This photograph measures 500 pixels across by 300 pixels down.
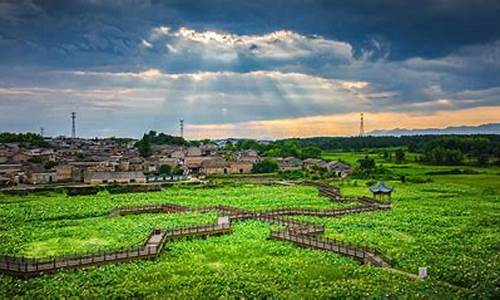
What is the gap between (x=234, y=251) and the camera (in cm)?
3169

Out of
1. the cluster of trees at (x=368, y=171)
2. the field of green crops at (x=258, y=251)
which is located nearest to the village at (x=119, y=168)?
the cluster of trees at (x=368, y=171)

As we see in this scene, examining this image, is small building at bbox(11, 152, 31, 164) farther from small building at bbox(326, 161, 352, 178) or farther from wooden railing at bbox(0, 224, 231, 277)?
wooden railing at bbox(0, 224, 231, 277)

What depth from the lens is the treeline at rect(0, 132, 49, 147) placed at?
5748 inches

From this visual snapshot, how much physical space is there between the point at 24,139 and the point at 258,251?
14024 cm

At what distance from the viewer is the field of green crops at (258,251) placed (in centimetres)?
2330

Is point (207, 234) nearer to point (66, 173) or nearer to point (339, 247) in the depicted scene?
point (339, 247)

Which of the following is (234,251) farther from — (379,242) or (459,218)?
(459,218)

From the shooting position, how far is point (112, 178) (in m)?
79.2

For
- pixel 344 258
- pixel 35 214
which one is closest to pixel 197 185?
pixel 35 214

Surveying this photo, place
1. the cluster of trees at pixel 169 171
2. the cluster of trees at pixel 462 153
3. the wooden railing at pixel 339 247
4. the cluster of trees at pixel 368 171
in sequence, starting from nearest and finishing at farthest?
1. the wooden railing at pixel 339 247
2. the cluster of trees at pixel 368 171
3. the cluster of trees at pixel 169 171
4. the cluster of trees at pixel 462 153

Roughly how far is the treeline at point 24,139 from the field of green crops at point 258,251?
93.8m

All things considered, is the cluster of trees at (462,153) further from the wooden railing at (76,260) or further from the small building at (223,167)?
the wooden railing at (76,260)

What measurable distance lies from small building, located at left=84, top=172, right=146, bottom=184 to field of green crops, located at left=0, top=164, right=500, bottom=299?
1893cm

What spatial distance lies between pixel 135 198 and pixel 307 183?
A: 1177 inches
